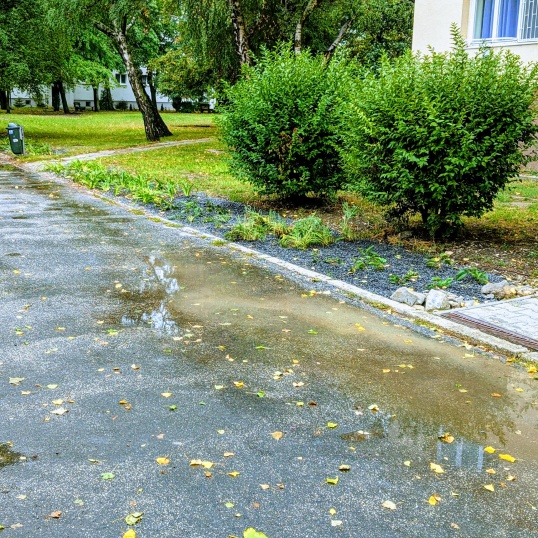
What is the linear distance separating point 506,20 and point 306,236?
36.0 feet

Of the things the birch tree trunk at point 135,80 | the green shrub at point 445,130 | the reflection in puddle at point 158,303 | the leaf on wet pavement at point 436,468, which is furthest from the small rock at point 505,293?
the birch tree trunk at point 135,80

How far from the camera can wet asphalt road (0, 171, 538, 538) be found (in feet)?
11.4

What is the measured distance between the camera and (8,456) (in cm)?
398

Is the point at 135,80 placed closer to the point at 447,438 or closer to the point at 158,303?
the point at 158,303

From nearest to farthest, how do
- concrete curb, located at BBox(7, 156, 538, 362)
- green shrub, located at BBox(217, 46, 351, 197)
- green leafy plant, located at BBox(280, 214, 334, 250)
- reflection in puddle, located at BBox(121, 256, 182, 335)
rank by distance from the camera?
concrete curb, located at BBox(7, 156, 538, 362)
reflection in puddle, located at BBox(121, 256, 182, 335)
green leafy plant, located at BBox(280, 214, 334, 250)
green shrub, located at BBox(217, 46, 351, 197)

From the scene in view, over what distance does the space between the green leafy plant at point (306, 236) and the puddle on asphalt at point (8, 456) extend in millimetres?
6255

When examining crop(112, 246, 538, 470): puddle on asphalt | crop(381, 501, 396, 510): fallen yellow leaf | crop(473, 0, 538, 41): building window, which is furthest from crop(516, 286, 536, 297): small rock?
crop(473, 0, 538, 41): building window

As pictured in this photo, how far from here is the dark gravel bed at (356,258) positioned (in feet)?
25.8

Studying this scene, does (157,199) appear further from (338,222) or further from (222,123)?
(338,222)

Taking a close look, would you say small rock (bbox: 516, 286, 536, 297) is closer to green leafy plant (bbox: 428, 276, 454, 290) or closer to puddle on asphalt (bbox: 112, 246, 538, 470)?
green leafy plant (bbox: 428, 276, 454, 290)

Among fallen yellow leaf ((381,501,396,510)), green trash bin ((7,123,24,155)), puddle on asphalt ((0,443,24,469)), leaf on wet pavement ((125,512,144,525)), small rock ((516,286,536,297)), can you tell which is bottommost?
small rock ((516,286,536,297))

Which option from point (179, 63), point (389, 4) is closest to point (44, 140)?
point (179, 63)

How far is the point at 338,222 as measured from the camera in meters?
11.9

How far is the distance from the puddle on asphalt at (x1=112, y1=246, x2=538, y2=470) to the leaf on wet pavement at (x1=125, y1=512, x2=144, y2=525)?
1.45 meters
